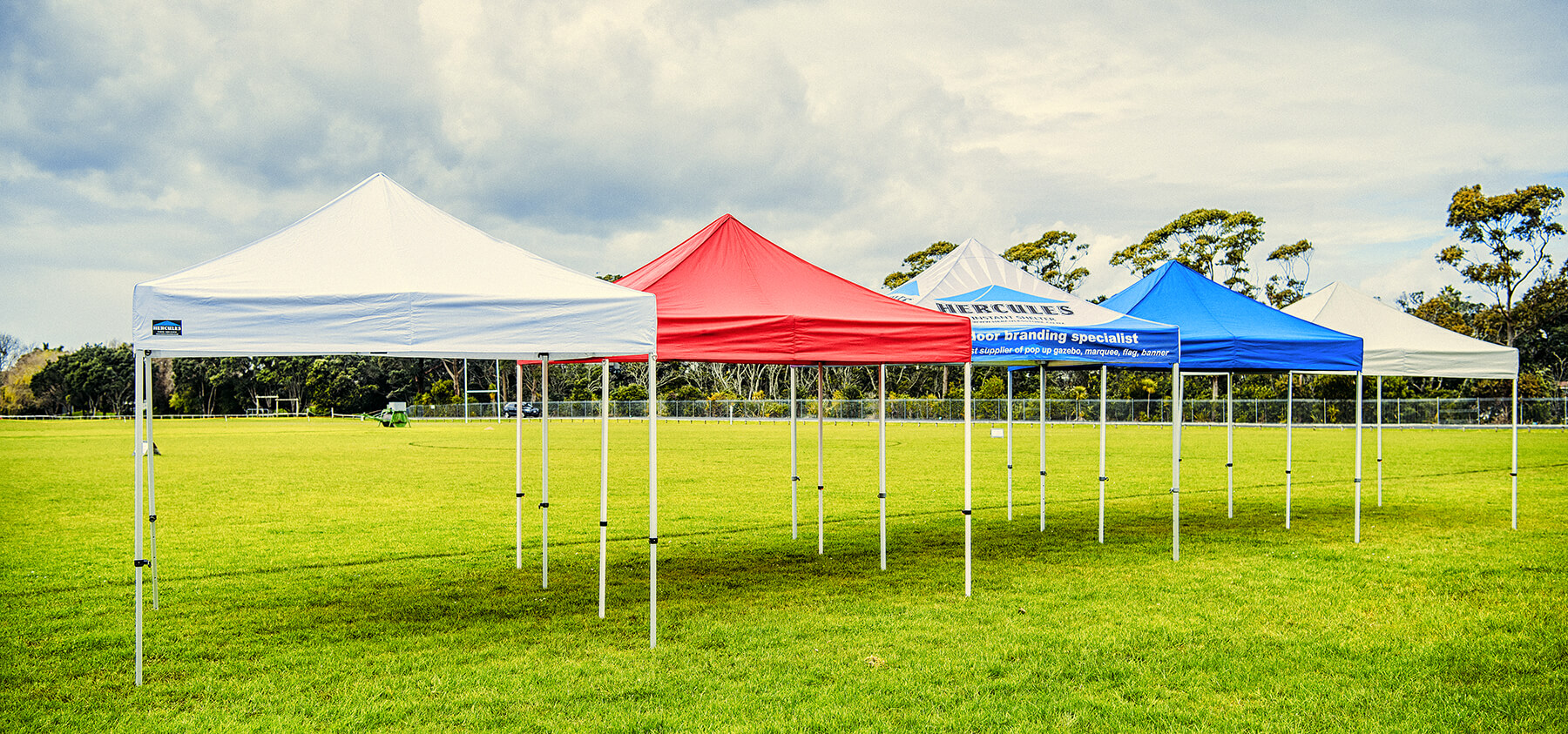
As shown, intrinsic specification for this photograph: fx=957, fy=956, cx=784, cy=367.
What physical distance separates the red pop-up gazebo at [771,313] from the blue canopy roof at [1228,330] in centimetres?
342

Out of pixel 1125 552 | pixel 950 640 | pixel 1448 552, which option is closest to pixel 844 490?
pixel 1125 552

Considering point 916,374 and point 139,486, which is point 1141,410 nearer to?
point 916,374

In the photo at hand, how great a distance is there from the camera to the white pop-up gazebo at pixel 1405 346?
38.1 feet

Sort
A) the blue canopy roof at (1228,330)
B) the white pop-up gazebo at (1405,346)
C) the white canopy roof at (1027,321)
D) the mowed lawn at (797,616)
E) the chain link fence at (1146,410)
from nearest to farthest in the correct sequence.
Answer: the mowed lawn at (797,616) → the white canopy roof at (1027,321) → the blue canopy roof at (1228,330) → the white pop-up gazebo at (1405,346) → the chain link fence at (1146,410)

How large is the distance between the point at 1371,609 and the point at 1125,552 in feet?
9.26

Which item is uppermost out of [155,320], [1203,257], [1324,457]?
[1203,257]

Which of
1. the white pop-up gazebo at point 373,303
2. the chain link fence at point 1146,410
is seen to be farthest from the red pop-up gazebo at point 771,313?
the chain link fence at point 1146,410

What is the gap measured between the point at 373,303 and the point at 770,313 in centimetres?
278

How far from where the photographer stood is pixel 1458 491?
16.5 m

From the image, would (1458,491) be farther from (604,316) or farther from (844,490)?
(604,316)

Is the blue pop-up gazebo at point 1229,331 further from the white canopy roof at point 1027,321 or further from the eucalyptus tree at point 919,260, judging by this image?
the eucalyptus tree at point 919,260

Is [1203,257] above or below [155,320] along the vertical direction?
above

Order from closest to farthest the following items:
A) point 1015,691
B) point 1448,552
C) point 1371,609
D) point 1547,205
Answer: point 1015,691 → point 1371,609 → point 1448,552 → point 1547,205

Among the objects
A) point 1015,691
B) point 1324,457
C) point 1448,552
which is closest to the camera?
point 1015,691
